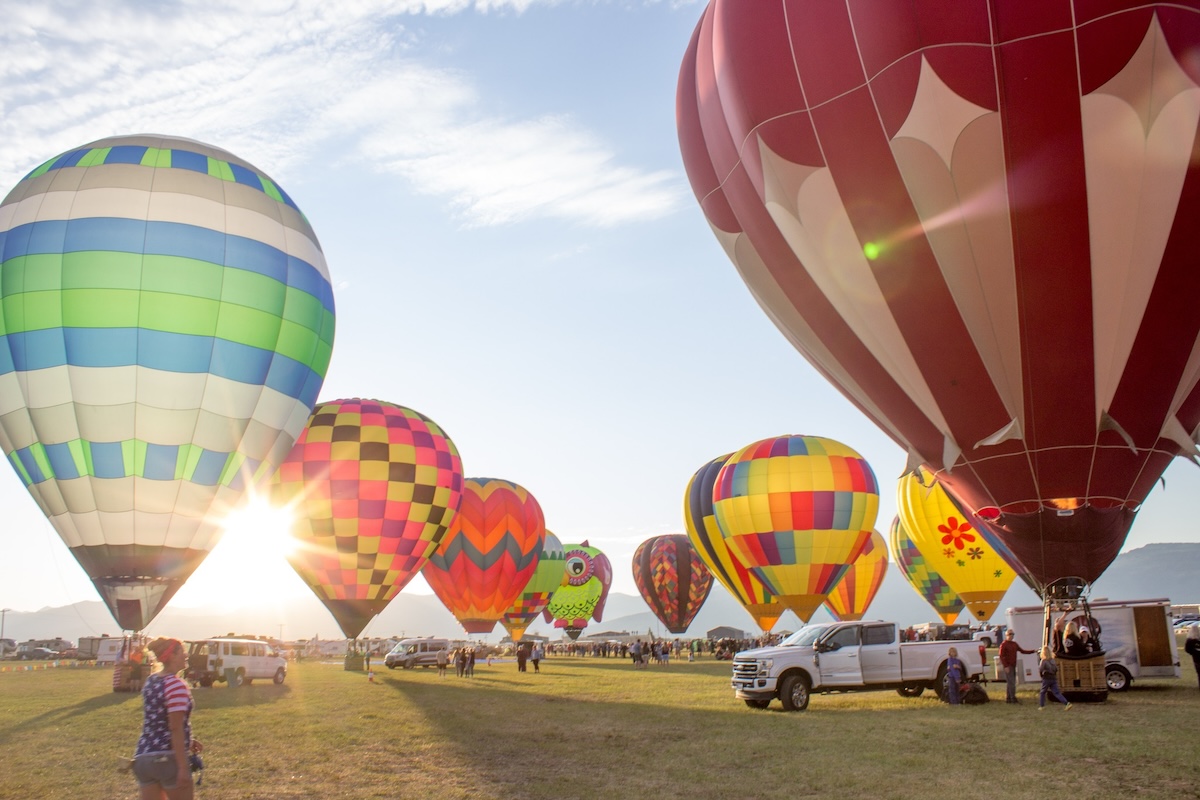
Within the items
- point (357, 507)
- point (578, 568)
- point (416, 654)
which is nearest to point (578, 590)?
point (578, 568)

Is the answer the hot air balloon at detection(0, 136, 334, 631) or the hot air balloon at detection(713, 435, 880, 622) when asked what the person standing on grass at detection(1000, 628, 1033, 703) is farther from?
the hot air balloon at detection(0, 136, 334, 631)

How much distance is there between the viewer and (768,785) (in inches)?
325

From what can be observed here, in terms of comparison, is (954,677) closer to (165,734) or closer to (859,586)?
(165,734)

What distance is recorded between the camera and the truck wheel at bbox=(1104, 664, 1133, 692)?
1697cm

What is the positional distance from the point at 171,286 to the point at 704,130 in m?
10.8

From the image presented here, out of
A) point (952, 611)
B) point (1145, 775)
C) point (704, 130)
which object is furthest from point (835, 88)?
point (952, 611)

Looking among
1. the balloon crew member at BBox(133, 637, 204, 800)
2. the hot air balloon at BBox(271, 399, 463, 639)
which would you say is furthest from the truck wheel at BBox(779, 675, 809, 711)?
the hot air balloon at BBox(271, 399, 463, 639)

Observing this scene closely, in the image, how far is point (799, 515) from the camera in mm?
29500

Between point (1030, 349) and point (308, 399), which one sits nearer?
point (1030, 349)

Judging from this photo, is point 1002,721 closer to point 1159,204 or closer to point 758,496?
point 1159,204

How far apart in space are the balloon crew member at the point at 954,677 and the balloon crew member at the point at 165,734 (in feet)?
42.2

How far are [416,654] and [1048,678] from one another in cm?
2784

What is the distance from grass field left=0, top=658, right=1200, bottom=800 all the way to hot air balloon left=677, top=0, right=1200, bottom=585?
11.5ft

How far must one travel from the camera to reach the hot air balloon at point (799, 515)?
29391 millimetres
